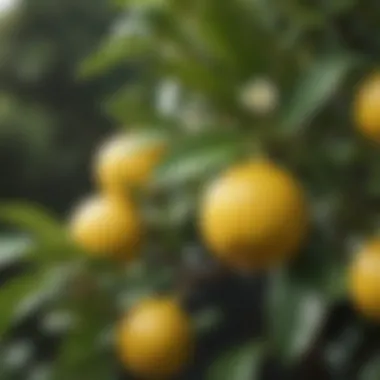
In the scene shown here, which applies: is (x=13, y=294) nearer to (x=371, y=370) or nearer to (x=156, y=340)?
(x=156, y=340)

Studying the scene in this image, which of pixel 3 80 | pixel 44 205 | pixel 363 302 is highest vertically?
Answer: pixel 3 80

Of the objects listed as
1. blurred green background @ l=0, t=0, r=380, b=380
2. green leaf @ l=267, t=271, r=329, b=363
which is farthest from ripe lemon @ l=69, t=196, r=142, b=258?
green leaf @ l=267, t=271, r=329, b=363

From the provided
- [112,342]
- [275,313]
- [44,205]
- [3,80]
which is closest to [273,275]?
[275,313]

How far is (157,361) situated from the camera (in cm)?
58

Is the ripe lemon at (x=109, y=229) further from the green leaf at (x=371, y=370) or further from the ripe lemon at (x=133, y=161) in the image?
the green leaf at (x=371, y=370)

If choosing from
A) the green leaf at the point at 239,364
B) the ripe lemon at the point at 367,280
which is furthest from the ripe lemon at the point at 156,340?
the ripe lemon at the point at 367,280

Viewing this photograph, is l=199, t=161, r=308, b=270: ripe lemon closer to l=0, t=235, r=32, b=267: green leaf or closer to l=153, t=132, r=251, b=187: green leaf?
l=153, t=132, r=251, b=187: green leaf

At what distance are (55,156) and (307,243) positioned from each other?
75 centimetres

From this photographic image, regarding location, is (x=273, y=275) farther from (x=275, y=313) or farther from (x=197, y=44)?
(x=197, y=44)

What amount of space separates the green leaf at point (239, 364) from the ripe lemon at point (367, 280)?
0.10 metres

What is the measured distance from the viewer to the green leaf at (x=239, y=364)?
23.0 inches

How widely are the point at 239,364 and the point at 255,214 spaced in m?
0.14

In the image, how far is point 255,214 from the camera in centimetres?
50

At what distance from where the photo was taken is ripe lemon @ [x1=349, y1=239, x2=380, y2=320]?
497 millimetres
